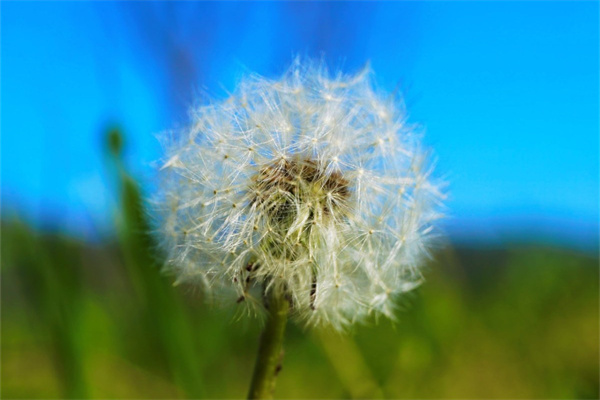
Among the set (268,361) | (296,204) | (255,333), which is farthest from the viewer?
(255,333)

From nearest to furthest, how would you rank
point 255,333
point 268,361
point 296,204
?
1. point 268,361
2. point 296,204
3. point 255,333

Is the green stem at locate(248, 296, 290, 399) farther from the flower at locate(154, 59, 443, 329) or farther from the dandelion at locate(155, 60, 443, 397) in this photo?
the flower at locate(154, 59, 443, 329)

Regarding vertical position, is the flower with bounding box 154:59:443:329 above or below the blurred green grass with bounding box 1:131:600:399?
above

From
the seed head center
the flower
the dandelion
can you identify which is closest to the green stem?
the dandelion

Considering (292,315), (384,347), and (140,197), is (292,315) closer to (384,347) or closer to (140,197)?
(140,197)

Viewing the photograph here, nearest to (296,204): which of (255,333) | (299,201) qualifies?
(299,201)

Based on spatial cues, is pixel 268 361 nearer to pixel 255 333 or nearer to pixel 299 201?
pixel 299 201

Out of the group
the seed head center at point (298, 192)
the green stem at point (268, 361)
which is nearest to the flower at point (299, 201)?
the seed head center at point (298, 192)
